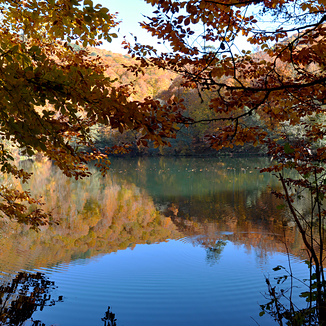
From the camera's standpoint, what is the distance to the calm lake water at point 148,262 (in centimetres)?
438

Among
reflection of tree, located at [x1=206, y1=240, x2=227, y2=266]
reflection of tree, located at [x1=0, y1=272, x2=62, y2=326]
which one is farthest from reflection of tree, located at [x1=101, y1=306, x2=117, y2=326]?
reflection of tree, located at [x1=206, y1=240, x2=227, y2=266]

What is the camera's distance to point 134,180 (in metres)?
18.9

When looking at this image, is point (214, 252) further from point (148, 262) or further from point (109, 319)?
point (109, 319)

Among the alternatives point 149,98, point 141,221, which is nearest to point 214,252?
point 141,221

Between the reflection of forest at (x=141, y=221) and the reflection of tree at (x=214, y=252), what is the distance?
16 centimetres

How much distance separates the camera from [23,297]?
4477 millimetres

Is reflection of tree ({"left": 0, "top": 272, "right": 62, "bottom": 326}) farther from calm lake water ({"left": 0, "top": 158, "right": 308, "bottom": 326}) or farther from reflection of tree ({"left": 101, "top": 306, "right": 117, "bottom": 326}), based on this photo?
reflection of tree ({"left": 101, "top": 306, "right": 117, "bottom": 326})

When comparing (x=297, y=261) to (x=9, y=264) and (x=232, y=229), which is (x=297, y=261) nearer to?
(x=232, y=229)

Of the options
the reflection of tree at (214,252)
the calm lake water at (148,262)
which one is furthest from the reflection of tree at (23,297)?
the reflection of tree at (214,252)

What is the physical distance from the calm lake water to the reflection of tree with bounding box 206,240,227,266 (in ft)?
0.07

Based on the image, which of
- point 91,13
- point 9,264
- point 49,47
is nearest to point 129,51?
point 49,47

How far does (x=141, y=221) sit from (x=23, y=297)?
17.3 ft

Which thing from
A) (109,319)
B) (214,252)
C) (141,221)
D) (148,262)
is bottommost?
(109,319)

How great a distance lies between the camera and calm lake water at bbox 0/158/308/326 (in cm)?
438
